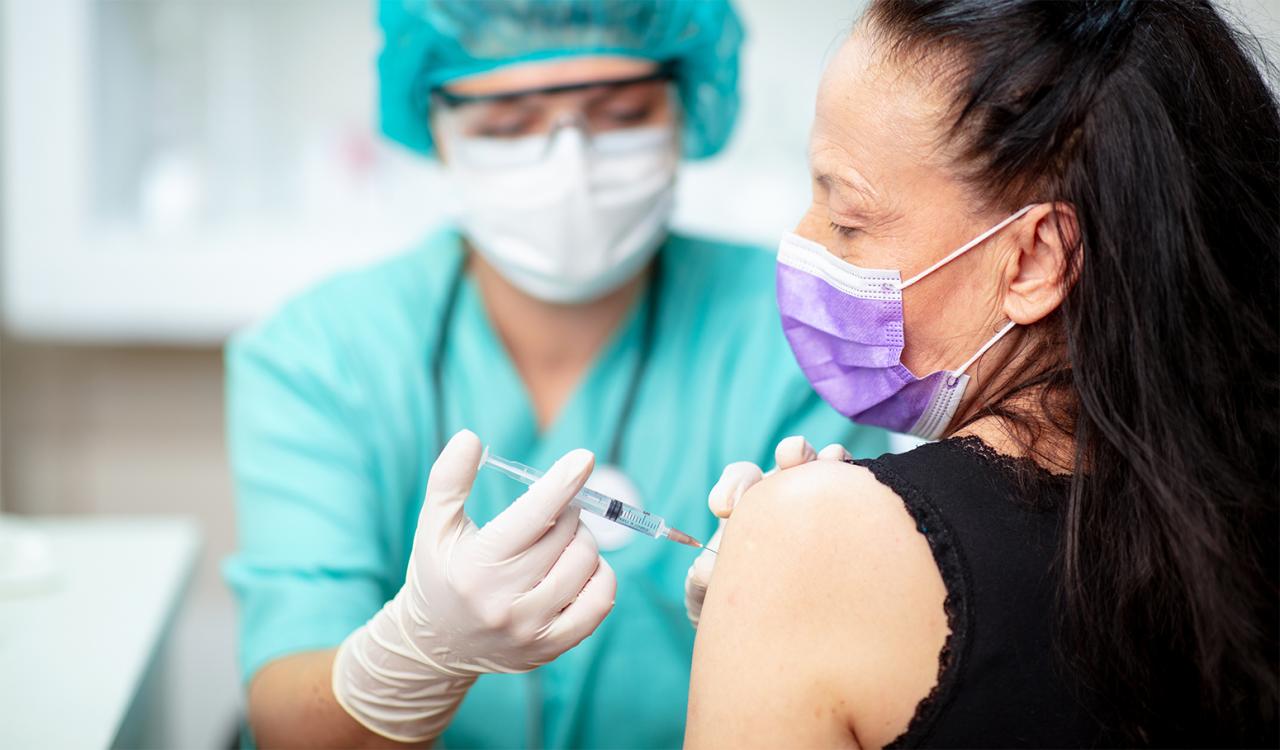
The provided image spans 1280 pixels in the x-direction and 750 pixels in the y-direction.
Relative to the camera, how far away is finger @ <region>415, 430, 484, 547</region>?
3.02 ft

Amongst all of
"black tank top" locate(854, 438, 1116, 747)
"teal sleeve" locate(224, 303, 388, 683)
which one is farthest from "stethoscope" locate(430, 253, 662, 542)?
"black tank top" locate(854, 438, 1116, 747)

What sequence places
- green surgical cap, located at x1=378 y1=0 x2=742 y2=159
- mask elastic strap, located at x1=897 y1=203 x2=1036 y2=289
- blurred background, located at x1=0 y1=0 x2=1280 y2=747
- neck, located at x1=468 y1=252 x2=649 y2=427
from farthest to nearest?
blurred background, located at x1=0 y1=0 x2=1280 y2=747 → neck, located at x1=468 y1=252 x2=649 y2=427 → green surgical cap, located at x1=378 y1=0 x2=742 y2=159 → mask elastic strap, located at x1=897 y1=203 x2=1036 y2=289

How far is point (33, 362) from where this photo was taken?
2.39 m

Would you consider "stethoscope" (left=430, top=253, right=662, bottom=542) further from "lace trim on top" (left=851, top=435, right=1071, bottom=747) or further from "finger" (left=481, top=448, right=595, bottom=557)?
"lace trim on top" (left=851, top=435, right=1071, bottom=747)

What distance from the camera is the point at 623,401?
1.47 metres

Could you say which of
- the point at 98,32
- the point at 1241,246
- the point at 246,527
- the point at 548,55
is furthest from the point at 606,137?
the point at 98,32

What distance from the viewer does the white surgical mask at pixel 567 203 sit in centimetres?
137

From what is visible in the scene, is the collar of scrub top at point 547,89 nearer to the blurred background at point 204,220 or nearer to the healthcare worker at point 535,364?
the healthcare worker at point 535,364

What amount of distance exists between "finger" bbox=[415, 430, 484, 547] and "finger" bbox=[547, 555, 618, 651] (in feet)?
0.39

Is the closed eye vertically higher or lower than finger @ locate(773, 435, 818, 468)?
higher

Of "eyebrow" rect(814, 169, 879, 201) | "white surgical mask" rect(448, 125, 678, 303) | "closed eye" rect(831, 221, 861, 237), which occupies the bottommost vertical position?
"white surgical mask" rect(448, 125, 678, 303)

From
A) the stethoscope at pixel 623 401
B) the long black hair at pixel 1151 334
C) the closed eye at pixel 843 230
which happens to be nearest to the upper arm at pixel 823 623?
the long black hair at pixel 1151 334

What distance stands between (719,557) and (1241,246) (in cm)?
45

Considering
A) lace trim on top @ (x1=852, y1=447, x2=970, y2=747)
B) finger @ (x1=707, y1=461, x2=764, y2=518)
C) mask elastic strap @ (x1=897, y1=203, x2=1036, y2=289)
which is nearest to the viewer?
lace trim on top @ (x1=852, y1=447, x2=970, y2=747)
